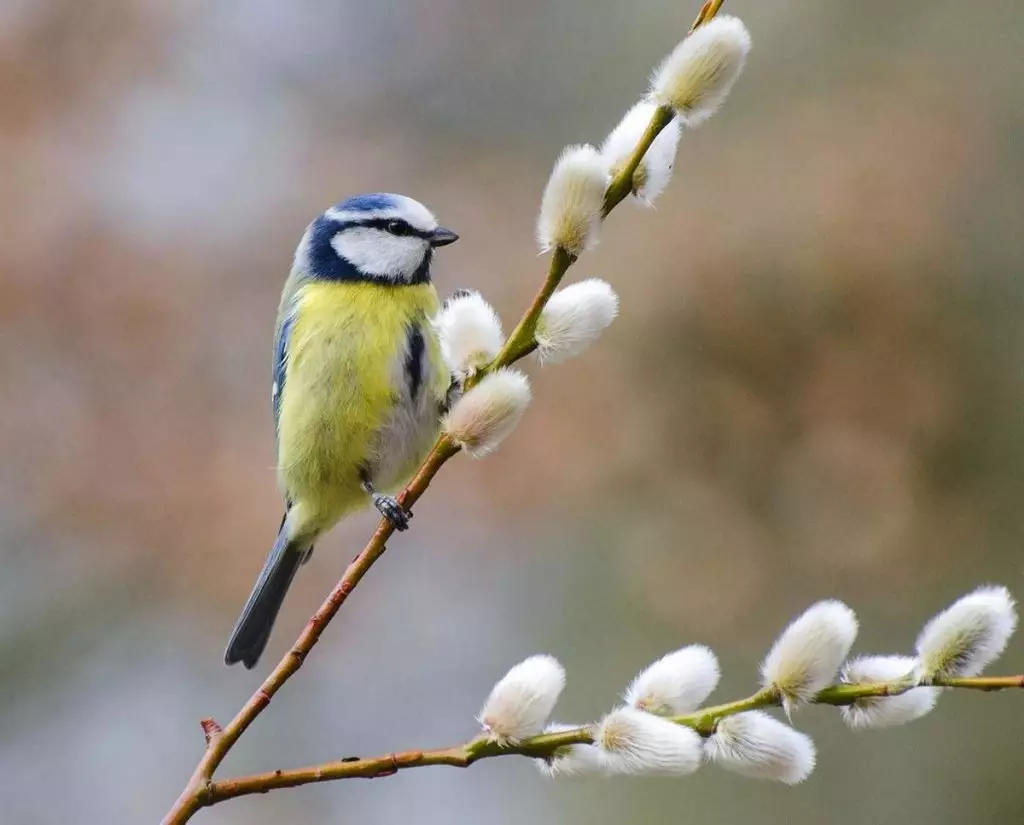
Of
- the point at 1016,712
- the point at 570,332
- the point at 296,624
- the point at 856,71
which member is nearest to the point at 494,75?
the point at 856,71

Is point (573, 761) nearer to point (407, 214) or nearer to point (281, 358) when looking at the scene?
point (407, 214)

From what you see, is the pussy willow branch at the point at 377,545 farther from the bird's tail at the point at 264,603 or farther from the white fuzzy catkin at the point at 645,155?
the bird's tail at the point at 264,603

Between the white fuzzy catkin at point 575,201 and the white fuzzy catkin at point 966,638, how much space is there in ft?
0.84

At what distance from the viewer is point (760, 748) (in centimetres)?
57

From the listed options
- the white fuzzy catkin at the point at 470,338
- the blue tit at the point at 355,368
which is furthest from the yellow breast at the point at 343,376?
the white fuzzy catkin at the point at 470,338

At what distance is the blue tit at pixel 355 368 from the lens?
1186 millimetres

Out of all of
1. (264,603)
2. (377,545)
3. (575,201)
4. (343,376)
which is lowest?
(377,545)

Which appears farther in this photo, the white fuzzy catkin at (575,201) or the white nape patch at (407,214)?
the white nape patch at (407,214)

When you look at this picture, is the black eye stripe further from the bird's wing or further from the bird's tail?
the bird's tail

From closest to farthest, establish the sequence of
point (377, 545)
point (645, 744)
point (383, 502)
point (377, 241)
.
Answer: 1. point (645, 744)
2. point (377, 545)
3. point (383, 502)
4. point (377, 241)

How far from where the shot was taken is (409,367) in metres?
1.18

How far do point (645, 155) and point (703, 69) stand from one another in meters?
0.05

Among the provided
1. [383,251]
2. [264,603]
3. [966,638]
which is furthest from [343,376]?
[966,638]

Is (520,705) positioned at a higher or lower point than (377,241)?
lower
